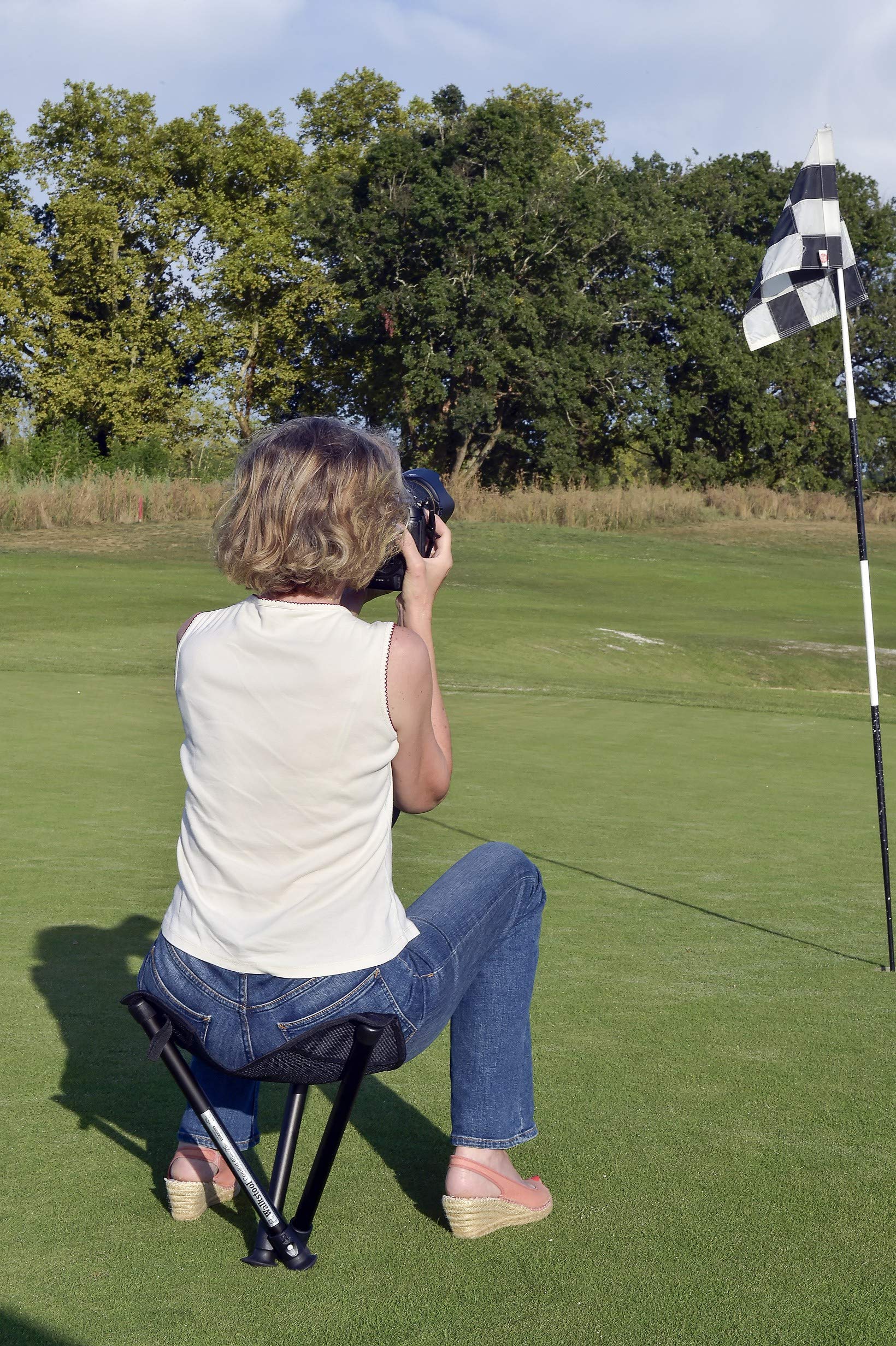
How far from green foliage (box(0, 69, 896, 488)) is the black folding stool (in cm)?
A: 4077

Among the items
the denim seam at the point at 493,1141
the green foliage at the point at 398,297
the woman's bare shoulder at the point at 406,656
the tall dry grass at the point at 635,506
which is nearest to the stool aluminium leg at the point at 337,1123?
the denim seam at the point at 493,1141

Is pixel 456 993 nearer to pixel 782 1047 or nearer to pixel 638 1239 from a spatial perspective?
pixel 638 1239

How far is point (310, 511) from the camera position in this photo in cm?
248

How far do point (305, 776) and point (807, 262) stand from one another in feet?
13.0

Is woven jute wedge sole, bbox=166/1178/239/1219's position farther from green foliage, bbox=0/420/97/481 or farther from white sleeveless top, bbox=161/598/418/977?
green foliage, bbox=0/420/97/481

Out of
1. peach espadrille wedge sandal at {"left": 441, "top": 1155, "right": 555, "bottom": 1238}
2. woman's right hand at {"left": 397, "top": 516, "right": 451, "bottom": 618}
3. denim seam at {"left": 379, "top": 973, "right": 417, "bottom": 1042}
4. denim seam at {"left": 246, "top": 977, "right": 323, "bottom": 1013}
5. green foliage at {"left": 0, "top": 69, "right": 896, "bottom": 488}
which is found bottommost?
peach espadrille wedge sandal at {"left": 441, "top": 1155, "right": 555, "bottom": 1238}

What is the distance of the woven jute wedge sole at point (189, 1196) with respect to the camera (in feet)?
8.76

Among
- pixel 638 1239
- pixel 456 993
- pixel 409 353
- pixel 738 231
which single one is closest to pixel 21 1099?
pixel 456 993

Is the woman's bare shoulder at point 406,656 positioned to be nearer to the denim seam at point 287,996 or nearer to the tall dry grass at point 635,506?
the denim seam at point 287,996

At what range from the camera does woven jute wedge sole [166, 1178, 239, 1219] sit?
267cm

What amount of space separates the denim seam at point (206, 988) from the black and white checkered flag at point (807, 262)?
3664mm

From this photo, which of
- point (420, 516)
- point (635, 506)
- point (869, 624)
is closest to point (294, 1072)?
point (420, 516)

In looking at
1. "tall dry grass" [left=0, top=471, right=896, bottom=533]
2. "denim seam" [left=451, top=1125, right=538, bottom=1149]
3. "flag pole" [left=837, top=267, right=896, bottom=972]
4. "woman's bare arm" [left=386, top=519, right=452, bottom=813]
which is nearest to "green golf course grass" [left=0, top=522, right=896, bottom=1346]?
"denim seam" [left=451, top=1125, right=538, bottom=1149]

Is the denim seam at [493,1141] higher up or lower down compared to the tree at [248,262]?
lower down
